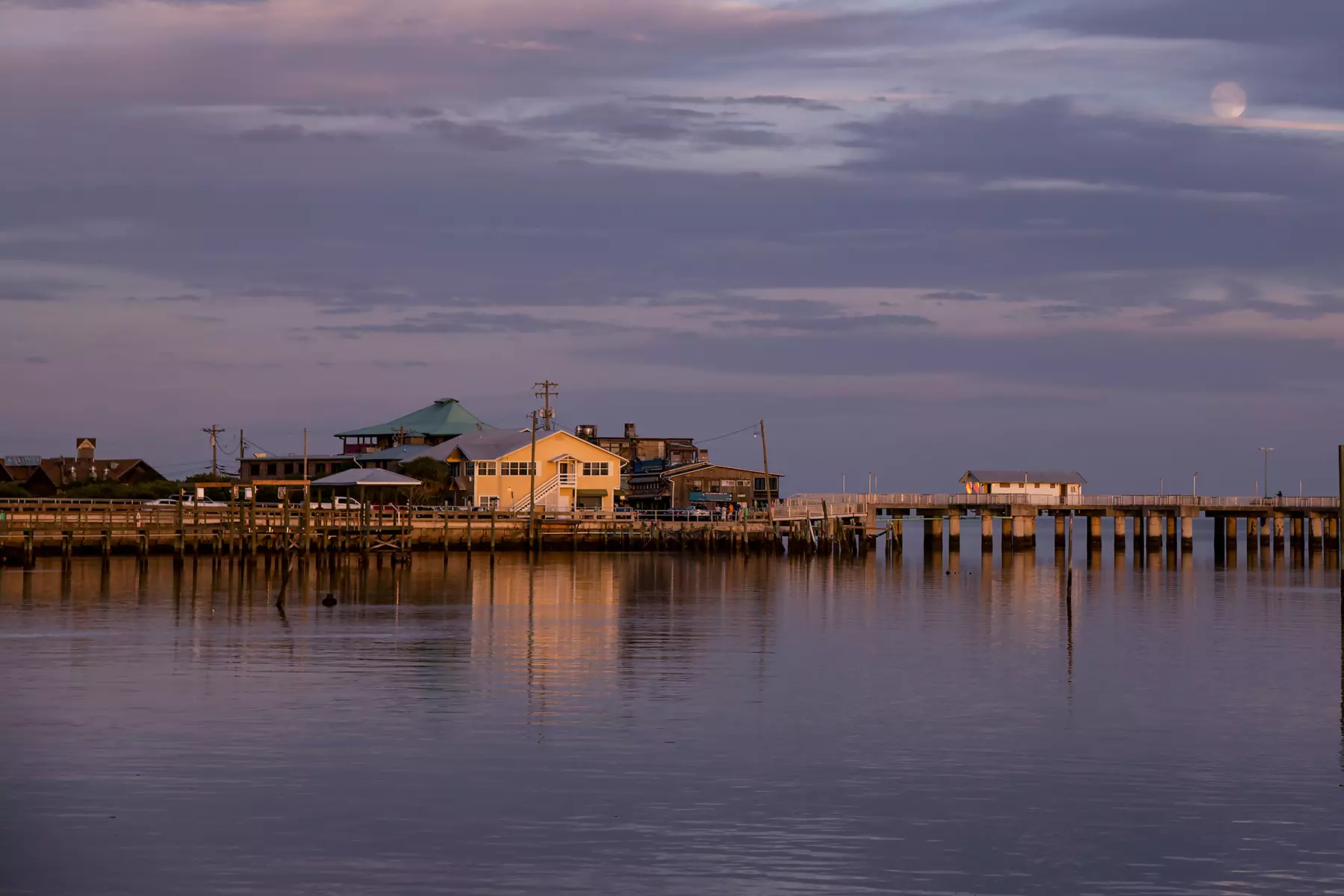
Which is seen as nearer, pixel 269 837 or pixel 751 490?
pixel 269 837

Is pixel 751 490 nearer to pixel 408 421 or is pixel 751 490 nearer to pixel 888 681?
pixel 408 421

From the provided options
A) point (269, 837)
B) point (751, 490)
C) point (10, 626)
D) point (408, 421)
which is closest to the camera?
point (269, 837)

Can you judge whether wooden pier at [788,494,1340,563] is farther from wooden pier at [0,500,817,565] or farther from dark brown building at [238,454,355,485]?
dark brown building at [238,454,355,485]

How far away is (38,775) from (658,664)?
17818 millimetres

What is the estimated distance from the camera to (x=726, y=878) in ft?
59.4

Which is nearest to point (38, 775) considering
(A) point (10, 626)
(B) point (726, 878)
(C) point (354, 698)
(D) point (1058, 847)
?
(C) point (354, 698)

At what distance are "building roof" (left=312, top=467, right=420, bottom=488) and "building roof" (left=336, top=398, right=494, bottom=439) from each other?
4114 cm

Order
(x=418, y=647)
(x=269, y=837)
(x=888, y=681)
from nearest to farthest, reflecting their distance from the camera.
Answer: (x=269, y=837), (x=888, y=681), (x=418, y=647)

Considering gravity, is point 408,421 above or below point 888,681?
above

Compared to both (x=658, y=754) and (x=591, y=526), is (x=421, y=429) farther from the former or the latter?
(x=658, y=754)

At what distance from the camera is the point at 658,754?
1024 inches

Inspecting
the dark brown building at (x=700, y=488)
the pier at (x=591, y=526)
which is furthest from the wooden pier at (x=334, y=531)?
the dark brown building at (x=700, y=488)

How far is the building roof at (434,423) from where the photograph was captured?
538 feet

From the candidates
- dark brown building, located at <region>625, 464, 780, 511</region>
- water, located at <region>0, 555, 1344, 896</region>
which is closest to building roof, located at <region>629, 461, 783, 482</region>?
dark brown building, located at <region>625, 464, 780, 511</region>
